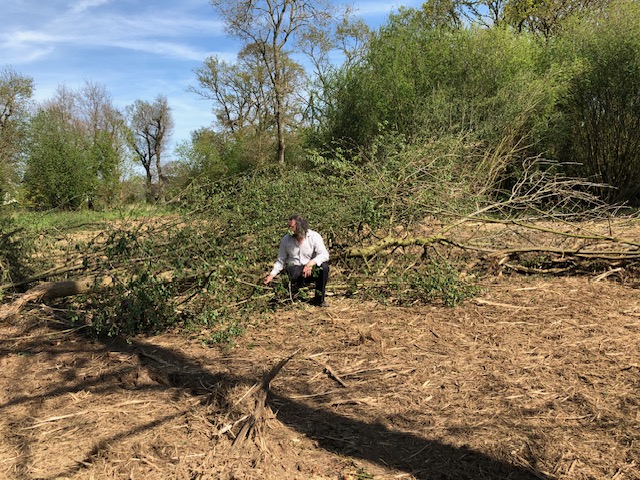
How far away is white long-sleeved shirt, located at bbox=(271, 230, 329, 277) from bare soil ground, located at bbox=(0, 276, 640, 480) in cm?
68

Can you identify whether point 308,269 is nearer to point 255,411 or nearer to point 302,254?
point 302,254

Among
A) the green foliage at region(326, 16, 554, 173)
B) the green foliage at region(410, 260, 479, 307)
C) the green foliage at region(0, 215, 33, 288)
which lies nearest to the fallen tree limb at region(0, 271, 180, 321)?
the green foliage at region(0, 215, 33, 288)

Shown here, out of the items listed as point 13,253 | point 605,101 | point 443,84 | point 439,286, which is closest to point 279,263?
point 439,286

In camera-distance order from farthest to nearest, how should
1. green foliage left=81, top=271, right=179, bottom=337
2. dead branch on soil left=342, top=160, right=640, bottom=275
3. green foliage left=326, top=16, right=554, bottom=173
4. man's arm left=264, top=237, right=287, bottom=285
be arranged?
1. green foliage left=326, top=16, right=554, bottom=173
2. dead branch on soil left=342, top=160, right=640, bottom=275
3. man's arm left=264, top=237, right=287, bottom=285
4. green foliage left=81, top=271, right=179, bottom=337

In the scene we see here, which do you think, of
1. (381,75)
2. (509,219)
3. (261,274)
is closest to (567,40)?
(381,75)

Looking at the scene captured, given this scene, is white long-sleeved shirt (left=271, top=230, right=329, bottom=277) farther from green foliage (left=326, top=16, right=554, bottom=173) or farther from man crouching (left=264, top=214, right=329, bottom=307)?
green foliage (left=326, top=16, right=554, bottom=173)

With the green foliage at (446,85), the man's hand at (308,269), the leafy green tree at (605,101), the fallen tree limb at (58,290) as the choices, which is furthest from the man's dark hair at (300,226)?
the leafy green tree at (605,101)

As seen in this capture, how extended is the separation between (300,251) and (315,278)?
392mm

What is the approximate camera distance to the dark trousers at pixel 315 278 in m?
5.35

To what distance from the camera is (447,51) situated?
1511 centimetres

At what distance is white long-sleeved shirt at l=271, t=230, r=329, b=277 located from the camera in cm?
533

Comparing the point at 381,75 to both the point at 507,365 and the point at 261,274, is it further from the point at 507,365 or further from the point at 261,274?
the point at 507,365

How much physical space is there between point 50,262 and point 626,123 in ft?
50.1

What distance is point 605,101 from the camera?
14.3 metres
